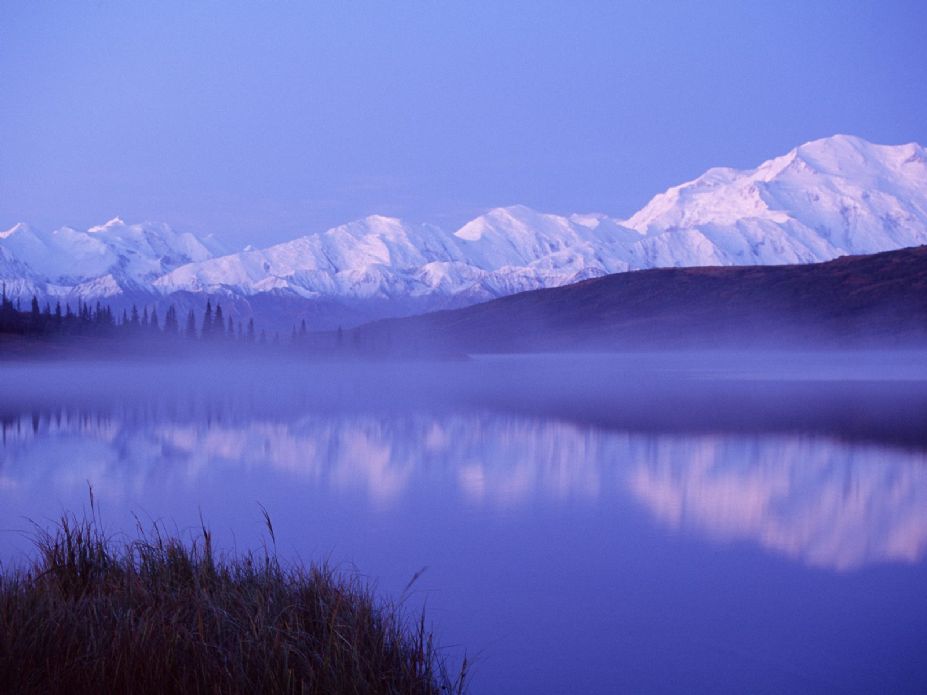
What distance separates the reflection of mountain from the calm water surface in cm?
8

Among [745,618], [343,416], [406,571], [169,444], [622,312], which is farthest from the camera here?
[622,312]

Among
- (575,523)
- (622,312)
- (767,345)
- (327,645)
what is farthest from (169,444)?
(622,312)

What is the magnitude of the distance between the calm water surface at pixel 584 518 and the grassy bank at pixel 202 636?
110cm

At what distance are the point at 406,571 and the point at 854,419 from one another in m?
21.7

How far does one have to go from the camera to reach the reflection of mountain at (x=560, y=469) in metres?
13.2

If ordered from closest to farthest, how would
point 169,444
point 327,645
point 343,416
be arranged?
1. point 327,645
2. point 169,444
3. point 343,416

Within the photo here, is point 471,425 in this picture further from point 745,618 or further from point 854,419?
point 745,618

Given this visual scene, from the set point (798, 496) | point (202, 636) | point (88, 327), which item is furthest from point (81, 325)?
point (202, 636)

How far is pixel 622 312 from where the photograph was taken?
16888 centimetres

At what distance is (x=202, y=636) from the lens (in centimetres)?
653

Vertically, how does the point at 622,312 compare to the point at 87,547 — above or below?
above

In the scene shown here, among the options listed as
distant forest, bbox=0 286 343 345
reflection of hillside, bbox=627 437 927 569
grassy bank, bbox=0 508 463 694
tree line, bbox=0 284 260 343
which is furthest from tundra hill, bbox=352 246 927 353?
grassy bank, bbox=0 508 463 694

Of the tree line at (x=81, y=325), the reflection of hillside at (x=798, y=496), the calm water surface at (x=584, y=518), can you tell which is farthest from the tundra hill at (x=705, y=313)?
the reflection of hillside at (x=798, y=496)

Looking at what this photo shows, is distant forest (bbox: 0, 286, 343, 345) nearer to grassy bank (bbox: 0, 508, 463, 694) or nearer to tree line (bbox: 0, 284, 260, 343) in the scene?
tree line (bbox: 0, 284, 260, 343)
